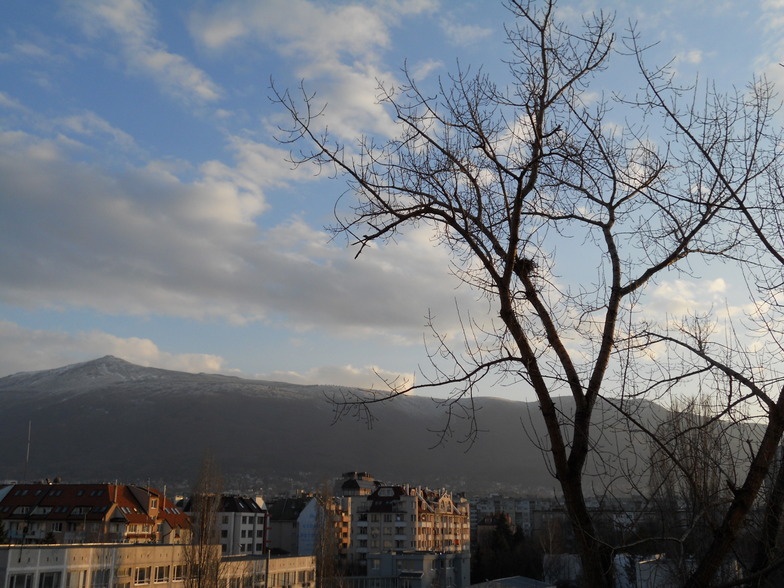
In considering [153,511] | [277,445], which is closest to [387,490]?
[153,511]

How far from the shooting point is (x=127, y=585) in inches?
961

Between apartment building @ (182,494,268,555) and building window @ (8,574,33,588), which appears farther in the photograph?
apartment building @ (182,494,268,555)

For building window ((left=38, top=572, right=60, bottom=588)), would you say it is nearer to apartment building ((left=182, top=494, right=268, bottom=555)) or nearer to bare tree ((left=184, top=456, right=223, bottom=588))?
bare tree ((left=184, top=456, right=223, bottom=588))

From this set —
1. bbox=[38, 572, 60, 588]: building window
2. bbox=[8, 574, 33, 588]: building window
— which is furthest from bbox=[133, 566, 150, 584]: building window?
bbox=[8, 574, 33, 588]: building window

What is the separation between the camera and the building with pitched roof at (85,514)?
38.9 meters

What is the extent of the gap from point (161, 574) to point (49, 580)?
6.14 metres

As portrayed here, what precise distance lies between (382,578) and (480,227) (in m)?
45.4

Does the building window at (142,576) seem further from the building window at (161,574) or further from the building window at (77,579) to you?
the building window at (77,579)

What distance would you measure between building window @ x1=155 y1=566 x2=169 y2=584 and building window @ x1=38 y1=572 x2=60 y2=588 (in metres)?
5.46

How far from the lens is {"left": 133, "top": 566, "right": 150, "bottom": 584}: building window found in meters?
25.0

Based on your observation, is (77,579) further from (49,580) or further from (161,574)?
(161,574)

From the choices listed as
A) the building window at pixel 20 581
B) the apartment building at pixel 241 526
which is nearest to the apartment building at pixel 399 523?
the apartment building at pixel 241 526

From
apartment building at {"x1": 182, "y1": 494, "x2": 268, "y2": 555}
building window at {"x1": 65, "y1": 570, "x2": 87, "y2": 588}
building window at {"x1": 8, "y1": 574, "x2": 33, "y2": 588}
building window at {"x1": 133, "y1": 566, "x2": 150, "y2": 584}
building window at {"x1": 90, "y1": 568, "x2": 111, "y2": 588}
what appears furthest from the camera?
apartment building at {"x1": 182, "y1": 494, "x2": 268, "y2": 555}

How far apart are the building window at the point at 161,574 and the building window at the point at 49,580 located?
17.9ft
